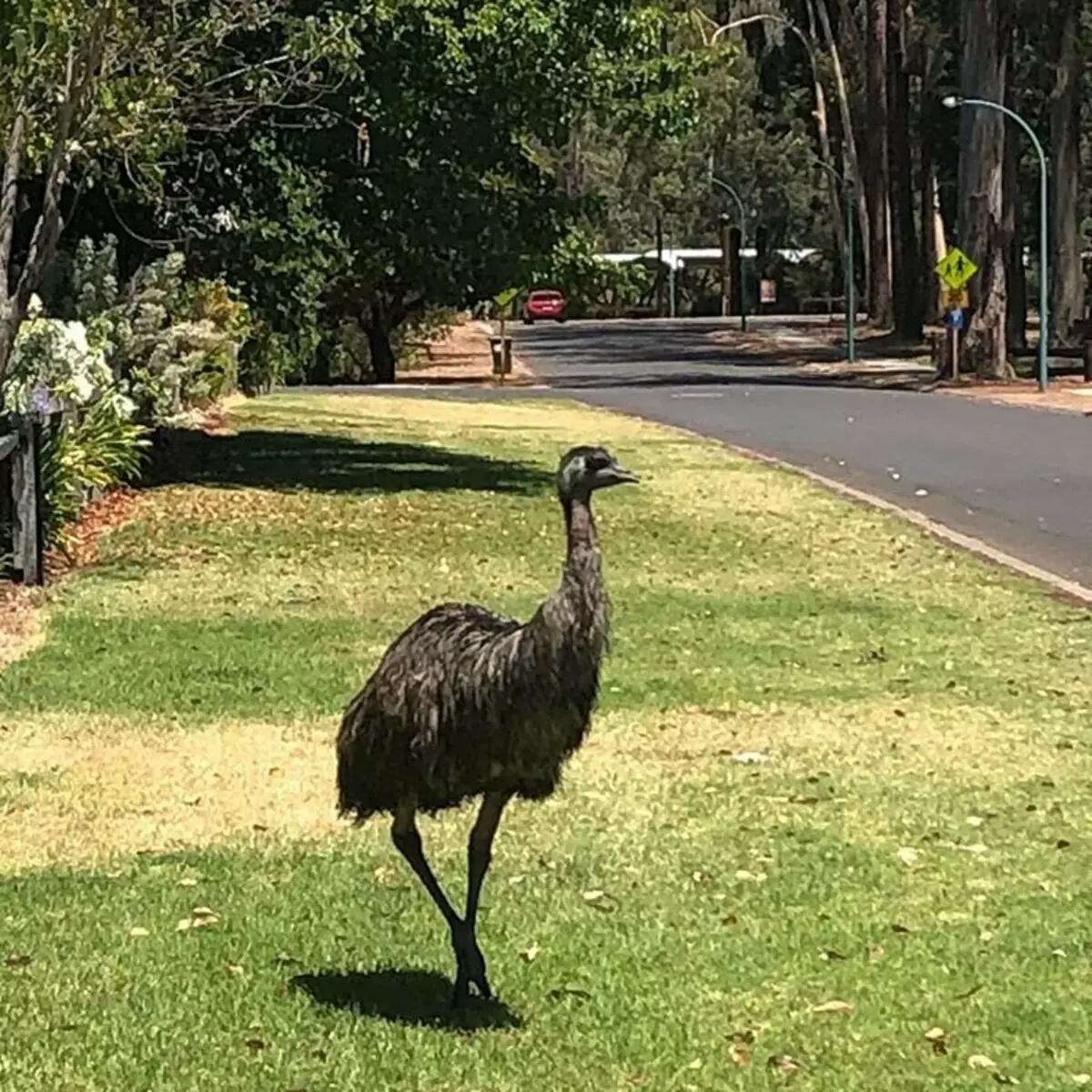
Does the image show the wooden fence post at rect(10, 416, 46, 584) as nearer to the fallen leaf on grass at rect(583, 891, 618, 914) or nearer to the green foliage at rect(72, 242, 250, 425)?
the green foliage at rect(72, 242, 250, 425)

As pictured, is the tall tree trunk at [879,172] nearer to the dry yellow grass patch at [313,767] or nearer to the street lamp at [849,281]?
the street lamp at [849,281]

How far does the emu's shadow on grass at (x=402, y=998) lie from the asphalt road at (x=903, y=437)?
34.2 feet

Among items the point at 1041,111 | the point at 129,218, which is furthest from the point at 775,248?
the point at 129,218

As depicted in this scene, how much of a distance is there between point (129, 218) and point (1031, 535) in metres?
9.25

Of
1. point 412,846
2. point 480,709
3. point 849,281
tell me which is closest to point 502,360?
point 849,281

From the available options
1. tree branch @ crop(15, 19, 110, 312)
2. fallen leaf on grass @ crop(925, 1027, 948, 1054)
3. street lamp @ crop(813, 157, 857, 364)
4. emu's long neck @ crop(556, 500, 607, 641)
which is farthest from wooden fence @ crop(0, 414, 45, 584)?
street lamp @ crop(813, 157, 857, 364)

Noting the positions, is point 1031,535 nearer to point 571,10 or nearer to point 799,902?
point 571,10

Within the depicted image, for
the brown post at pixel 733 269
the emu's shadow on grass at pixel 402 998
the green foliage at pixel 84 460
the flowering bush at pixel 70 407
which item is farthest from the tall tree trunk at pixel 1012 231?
the emu's shadow on grass at pixel 402 998

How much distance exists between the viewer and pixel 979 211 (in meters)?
48.0

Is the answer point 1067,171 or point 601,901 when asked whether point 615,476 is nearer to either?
point 601,901

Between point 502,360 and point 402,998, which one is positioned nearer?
point 402,998

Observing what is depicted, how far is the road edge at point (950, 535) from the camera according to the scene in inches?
627

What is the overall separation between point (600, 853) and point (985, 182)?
136ft

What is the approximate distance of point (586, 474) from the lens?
6027 millimetres
